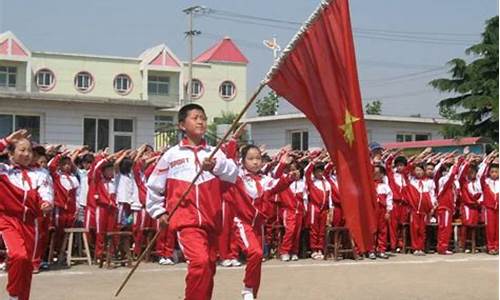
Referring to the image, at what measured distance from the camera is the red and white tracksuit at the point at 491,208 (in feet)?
50.4

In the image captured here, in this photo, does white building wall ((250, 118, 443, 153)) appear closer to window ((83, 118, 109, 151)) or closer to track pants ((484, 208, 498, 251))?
window ((83, 118, 109, 151))

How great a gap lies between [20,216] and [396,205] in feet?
28.6

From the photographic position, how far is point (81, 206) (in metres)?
13.5

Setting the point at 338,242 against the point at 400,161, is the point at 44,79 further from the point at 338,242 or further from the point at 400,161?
the point at 338,242

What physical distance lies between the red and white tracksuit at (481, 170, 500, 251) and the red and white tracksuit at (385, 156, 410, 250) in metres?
1.55

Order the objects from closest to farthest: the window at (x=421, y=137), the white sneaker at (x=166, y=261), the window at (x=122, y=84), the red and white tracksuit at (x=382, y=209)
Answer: the white sneaker at (x=166, y=261)
the red and white tracksuit at (x=382, y=209)
the window at (x=421, y=137)
the window at (x=122, y=84)

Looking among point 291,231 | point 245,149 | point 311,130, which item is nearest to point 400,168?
point 291,231

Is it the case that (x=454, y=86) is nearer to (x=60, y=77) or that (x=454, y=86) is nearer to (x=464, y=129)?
(x=464, y=129)

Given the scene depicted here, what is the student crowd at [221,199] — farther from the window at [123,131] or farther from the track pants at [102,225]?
the window at [123,131]

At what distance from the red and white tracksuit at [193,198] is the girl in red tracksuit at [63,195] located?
5.63 metres

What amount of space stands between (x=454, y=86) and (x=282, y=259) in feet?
56.1

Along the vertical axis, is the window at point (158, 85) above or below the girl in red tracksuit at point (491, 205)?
above

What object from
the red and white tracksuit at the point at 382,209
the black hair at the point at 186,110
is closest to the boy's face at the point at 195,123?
the black hair at the point at 186,110

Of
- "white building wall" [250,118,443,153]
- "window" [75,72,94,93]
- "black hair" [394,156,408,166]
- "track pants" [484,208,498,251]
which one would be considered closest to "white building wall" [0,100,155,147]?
"white building wall" [250,118,443,153]
